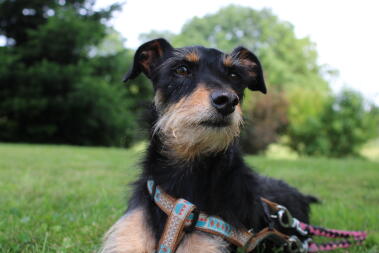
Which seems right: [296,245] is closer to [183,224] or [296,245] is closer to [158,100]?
[183,224]

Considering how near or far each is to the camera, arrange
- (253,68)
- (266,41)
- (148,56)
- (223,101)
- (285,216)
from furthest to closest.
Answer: (266,41) < (253,68) < (148,56) < (285,216) < (223,101)

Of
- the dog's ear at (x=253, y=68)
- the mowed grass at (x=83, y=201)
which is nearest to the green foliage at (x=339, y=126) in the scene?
the mowed grass at (x=83, y=201)

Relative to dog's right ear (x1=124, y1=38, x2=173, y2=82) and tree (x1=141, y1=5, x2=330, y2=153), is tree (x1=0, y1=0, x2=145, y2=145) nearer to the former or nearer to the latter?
dog's right ear (x1=124, y1=38, x2=173, y2=82)

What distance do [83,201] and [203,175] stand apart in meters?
2.84

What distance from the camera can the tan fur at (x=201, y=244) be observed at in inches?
107

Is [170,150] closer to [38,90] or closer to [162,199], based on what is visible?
[162,199]

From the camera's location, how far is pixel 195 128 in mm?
2787

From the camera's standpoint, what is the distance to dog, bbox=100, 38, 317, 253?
2.76m

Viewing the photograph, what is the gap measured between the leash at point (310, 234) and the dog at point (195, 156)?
0.60 feet

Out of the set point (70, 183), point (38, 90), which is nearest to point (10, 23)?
point (38, 90)

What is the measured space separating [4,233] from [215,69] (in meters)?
2.55

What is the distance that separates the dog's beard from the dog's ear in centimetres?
91

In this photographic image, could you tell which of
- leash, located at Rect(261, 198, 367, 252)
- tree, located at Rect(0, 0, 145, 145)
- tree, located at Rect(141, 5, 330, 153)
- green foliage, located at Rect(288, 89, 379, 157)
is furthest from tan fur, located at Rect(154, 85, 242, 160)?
tree, located at Rect(141, 5, 330, 153)

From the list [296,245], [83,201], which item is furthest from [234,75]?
[83,201]
